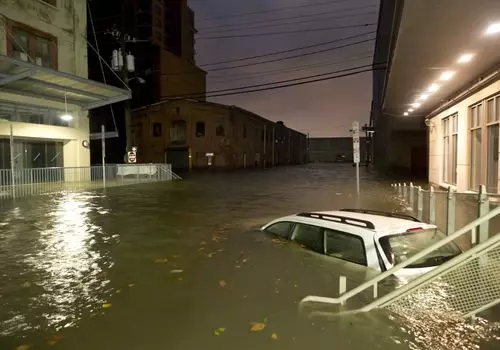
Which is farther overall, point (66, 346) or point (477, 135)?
point (477, 135)

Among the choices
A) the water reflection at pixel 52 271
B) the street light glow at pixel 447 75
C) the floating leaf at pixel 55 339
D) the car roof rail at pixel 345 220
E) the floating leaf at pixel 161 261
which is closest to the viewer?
the floating leaf at pixel 55 339

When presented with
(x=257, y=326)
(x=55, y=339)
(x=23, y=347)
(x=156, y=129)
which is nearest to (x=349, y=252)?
(x=257, y=326)

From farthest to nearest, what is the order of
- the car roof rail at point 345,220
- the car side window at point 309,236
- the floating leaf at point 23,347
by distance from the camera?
1. the car side window at point 309,236
2. the car roof rail at point 345,220
3. the floating leaf at point 23,347

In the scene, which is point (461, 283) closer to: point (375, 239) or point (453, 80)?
point (375, 239)

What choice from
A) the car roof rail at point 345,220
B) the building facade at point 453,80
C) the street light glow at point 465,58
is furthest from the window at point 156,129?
the car roof rail at point 345,220

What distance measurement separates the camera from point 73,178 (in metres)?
24.2

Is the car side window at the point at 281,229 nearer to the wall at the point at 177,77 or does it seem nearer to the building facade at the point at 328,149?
the wall at the point at 177,77

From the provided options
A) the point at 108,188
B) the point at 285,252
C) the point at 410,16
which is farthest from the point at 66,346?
the point at 108,188

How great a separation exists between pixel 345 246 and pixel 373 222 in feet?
2.14

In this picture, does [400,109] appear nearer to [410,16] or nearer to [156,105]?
[410,16]

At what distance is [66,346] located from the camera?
13.2 feet

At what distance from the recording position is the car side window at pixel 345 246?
6089mm

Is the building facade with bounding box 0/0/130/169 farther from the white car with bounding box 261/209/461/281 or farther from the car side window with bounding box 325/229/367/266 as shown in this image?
the car side window with bounding box 325/229/367/266

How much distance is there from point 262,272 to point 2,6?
21.6m
